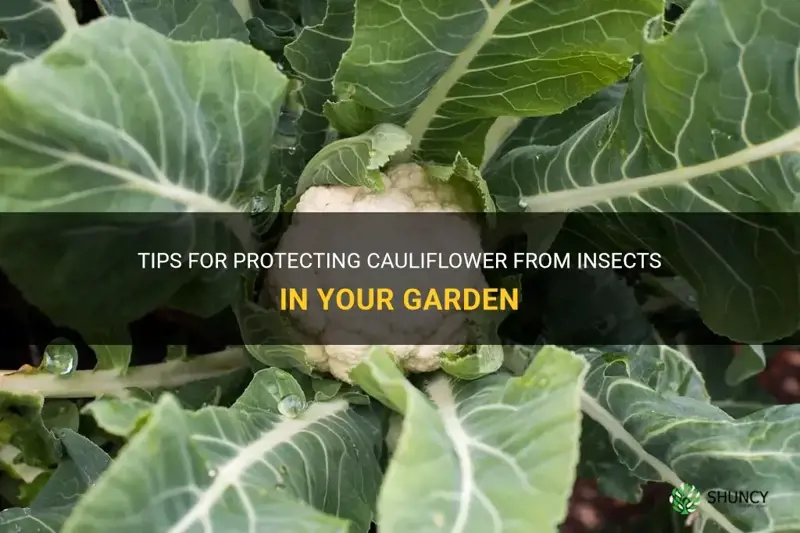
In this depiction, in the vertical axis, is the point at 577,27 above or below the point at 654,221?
above

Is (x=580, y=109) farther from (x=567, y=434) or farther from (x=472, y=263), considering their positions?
(x=567, y=434)

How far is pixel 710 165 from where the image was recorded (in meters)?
0.49

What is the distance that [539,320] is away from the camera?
2.56ft

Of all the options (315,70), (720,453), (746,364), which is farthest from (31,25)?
(746,364)

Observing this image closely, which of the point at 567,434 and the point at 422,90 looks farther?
the point at 422,90

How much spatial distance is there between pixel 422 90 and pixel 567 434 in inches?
10.8

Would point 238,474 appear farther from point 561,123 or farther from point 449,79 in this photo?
point 561,123

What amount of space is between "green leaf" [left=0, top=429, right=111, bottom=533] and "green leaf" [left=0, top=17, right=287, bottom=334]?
4.8 inches

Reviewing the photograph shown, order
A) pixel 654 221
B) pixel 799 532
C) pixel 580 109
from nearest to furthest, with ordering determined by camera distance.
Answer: pixel 799 532 → pixel 654 221 → pixel 580 109

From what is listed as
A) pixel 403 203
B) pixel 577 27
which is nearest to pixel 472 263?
pixel 403 203

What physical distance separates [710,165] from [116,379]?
0.49m

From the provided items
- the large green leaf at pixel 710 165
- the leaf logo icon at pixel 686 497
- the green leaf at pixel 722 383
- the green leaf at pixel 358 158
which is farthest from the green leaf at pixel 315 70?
the green leaf at pixel 722 383

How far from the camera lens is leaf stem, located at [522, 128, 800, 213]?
0.45 meters

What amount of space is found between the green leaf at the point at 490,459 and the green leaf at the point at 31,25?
1.24 ft
